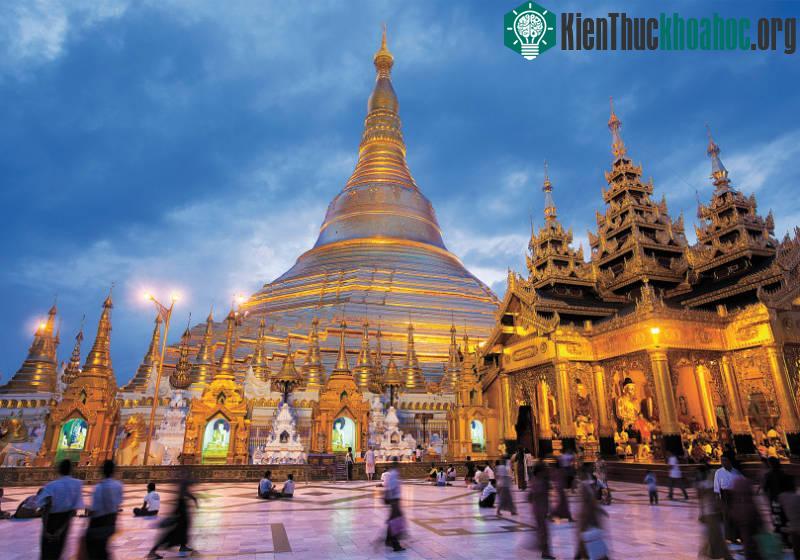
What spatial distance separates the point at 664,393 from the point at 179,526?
12831mm

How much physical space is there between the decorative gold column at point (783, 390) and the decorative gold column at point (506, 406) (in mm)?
8128

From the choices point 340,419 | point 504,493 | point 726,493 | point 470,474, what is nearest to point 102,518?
point 504,493

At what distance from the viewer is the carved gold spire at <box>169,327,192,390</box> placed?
2610cm

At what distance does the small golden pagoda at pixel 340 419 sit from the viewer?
1966 cm

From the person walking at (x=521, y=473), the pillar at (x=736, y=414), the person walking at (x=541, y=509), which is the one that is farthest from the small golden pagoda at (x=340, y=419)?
the person walking at (x=541, y=509)

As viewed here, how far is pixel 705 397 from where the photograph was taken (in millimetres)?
15820

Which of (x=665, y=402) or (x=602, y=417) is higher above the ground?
(x=665, y=402)

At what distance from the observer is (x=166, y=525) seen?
5168mm

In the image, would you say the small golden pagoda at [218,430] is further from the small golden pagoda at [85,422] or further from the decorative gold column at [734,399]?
the decorative gold column at [734,399]

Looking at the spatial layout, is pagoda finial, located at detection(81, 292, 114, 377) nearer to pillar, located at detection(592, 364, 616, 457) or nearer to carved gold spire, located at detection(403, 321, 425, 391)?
carved gold spire, located at detection(403, 321, 425, 391)

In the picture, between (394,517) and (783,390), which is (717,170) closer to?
(783,390)

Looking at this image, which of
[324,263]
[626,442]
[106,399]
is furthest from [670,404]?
[324,263]

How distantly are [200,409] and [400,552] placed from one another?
15252mm

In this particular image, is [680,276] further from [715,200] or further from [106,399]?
[106,399]
